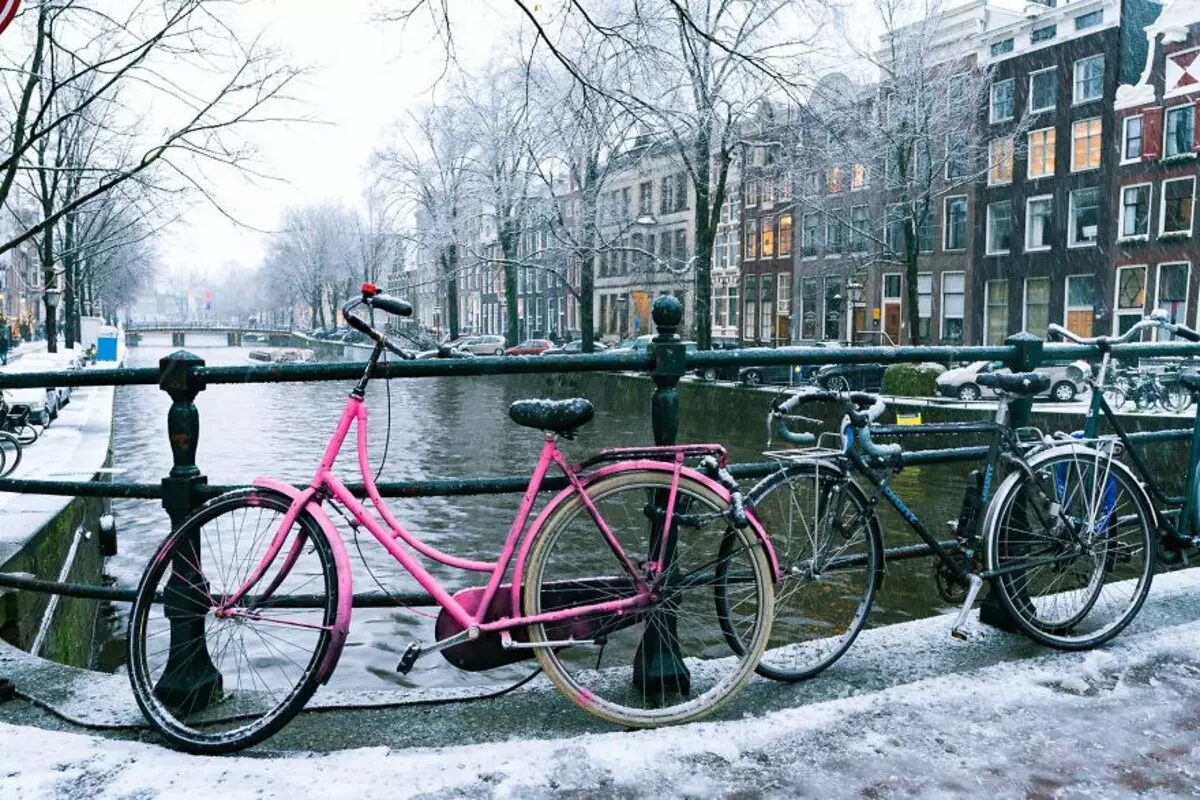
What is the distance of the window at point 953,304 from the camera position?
31.2 meters

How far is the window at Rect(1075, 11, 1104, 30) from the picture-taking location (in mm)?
27789

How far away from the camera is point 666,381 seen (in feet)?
9.20

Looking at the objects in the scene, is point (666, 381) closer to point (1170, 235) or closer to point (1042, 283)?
point (1170, 235)

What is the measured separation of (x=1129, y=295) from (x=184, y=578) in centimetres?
2822

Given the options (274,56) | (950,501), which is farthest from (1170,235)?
(274,56)

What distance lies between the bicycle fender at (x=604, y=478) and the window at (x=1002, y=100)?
99.6 ft

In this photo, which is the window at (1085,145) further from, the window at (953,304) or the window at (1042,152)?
the window at (953,304)

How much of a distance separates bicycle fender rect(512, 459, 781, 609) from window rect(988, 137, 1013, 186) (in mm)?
27361

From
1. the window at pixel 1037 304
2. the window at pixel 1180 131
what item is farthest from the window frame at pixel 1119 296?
the window at pixel 1180 131

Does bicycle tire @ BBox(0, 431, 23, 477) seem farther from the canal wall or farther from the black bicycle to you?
the black bicycle

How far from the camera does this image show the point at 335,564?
2.40 metres

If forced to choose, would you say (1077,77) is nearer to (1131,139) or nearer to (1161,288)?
(1131,139)

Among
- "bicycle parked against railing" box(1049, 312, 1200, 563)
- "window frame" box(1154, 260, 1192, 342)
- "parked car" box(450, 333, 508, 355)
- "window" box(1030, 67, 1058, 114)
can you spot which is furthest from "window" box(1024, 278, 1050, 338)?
"bicycle parked against railing" box(1049, 312, 1200, 563)

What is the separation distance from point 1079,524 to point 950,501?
38.3 ft
